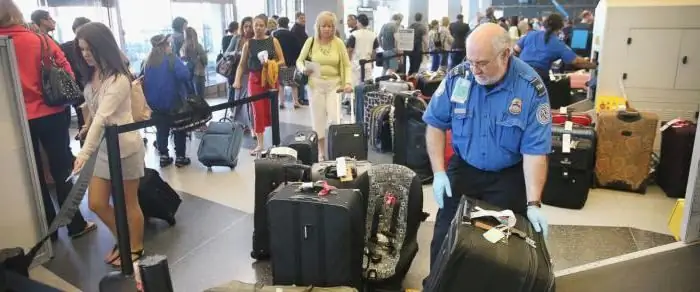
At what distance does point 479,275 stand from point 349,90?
2.98 m

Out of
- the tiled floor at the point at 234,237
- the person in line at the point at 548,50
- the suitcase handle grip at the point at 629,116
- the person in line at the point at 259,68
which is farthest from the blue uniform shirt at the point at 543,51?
the person in line at the point at 259,68

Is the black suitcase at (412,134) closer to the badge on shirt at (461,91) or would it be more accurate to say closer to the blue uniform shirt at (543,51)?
the blue uniform shirt at (543,51)

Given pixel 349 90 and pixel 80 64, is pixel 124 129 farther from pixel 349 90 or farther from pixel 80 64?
pixel 349 90

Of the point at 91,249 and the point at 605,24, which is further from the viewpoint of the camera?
the point at 605,24

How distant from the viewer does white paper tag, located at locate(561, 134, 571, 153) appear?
12.8 feet

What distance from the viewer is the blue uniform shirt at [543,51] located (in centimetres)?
545

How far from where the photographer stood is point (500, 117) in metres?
2.13

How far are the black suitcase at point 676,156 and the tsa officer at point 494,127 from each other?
7.90ft

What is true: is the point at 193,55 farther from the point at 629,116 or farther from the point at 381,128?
the point at 629,116

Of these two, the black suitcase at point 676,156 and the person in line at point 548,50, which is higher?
the person in line at point 548,50

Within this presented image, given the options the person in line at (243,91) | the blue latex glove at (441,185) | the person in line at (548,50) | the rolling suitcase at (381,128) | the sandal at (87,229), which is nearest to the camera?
the blue latex glove at (441,185)

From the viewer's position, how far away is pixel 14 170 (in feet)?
9.31

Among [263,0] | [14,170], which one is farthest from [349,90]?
[263,0]

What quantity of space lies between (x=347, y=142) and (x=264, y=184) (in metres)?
1.38
